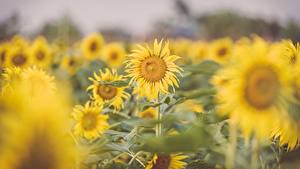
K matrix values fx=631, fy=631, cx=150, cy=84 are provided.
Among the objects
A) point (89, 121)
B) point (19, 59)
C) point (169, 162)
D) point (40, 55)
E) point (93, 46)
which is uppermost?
point (93, 46)

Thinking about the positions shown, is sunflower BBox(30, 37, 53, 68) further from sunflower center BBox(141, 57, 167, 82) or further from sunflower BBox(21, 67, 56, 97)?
sunflower center BBox(141, 57, 167, 82)

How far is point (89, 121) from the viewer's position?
2029 millimetres

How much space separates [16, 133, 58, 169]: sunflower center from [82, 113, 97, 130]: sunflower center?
47.8 inches

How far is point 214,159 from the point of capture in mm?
1307

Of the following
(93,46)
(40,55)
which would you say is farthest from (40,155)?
(93,46)

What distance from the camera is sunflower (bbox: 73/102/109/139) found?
77.9 inches

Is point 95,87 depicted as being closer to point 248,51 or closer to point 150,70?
point 150,70

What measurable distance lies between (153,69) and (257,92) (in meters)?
0.79

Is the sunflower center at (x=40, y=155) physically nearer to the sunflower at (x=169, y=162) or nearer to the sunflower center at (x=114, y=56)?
the sunflower at (x=169, y=162)

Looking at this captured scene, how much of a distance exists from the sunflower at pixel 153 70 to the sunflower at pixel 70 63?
9.70ft

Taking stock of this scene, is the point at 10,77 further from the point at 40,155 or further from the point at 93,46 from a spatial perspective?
the point at 93,46

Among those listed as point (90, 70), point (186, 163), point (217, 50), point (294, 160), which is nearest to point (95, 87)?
point (186, 163)

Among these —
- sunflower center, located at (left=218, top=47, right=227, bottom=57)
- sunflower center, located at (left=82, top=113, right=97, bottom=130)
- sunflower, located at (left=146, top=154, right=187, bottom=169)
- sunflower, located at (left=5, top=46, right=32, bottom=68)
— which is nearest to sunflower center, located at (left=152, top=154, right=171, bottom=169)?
sunflower, located at (left=146, top=154, right=187, bottom=169)

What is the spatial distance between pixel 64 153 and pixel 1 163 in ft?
0.26
